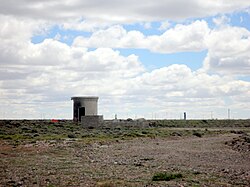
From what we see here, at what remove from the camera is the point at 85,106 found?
102250mm

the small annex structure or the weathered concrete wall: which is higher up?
the small annex structure

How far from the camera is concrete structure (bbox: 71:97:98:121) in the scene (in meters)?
102

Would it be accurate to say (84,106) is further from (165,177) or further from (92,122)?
(165,177)

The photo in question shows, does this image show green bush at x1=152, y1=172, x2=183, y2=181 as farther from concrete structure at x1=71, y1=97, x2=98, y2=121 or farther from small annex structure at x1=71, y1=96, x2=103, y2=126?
concrete structure at x1=71, y1=97, x2=98, y2=121

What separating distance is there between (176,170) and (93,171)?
420 centimetres

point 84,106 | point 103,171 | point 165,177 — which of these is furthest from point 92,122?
point 165,177

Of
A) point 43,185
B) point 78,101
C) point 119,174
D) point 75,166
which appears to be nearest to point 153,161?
point 75,166

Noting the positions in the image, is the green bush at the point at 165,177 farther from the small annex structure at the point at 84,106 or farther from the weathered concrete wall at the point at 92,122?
the small annex structure at the point at 84,106

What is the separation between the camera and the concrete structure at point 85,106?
10219 centimetres

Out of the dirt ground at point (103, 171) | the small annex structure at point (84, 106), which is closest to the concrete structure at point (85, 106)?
the small annex structure at point (84, 106)

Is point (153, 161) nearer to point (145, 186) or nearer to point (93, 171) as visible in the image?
point (93, 171)

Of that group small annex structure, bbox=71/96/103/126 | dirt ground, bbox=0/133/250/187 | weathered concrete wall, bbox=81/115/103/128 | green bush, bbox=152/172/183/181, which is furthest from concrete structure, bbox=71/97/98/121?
green bush, bbox=152/172/183/181

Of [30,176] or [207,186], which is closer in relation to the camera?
[207,186]

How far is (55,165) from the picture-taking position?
28625mm
